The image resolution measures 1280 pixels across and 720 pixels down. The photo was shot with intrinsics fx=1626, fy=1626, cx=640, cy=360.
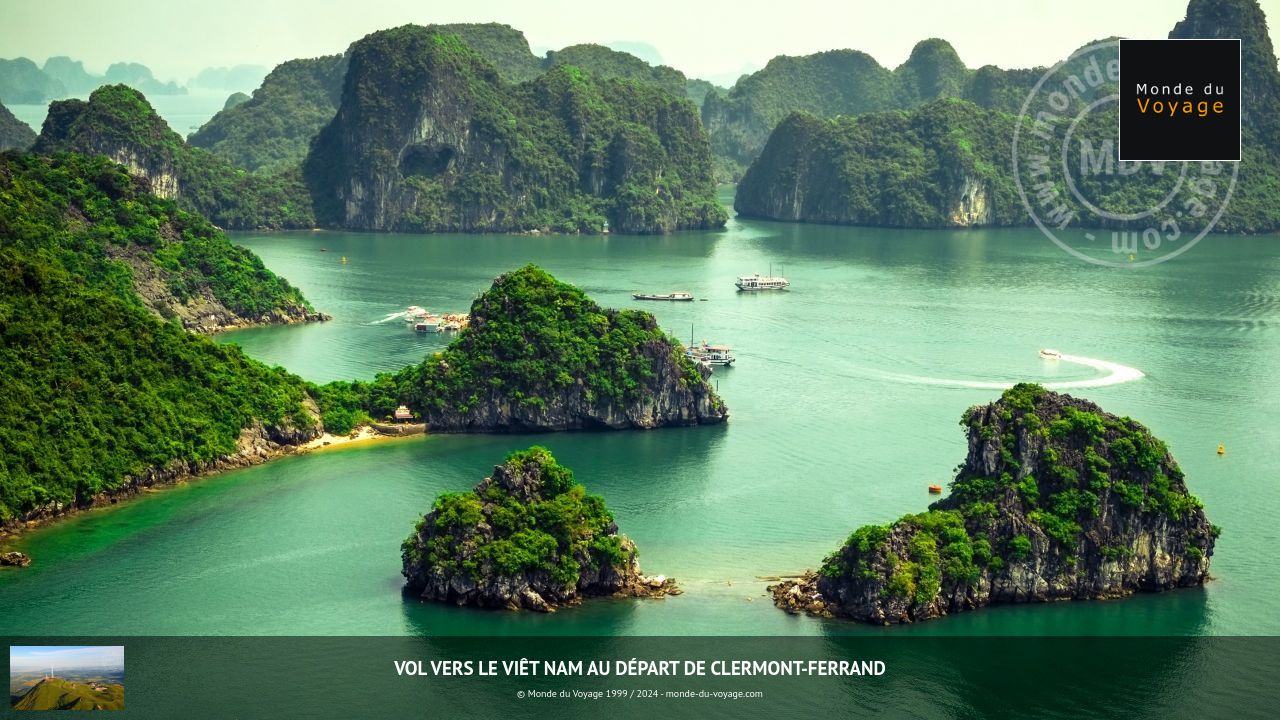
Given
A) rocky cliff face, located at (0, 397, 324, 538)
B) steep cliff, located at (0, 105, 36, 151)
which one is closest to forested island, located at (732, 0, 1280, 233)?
steep cliff, located at (0, 105, 36, 151)

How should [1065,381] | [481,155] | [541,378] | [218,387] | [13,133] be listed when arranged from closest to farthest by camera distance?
[218,387]
[541,378]
[1065,381]
[481,155]
[13,133]

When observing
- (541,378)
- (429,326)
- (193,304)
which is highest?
(193,304)

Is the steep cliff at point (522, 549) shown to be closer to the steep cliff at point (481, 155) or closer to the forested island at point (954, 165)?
the steep cliff at point (481, 155)

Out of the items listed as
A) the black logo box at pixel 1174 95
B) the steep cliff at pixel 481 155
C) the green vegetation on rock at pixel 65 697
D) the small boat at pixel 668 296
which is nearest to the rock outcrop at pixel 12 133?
the steep cliff at pixel 481 155

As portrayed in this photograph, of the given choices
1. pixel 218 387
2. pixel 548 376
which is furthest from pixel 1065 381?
pixel 218 387

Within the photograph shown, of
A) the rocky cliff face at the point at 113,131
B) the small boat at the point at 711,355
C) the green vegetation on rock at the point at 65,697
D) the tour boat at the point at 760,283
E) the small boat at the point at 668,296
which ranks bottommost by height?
the green vegetation on rock at the point at 65,697

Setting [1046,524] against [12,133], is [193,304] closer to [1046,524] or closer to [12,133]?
[1046,524]
